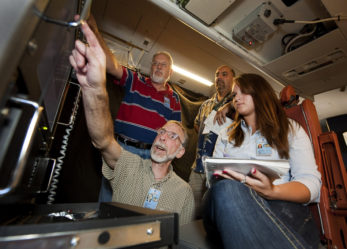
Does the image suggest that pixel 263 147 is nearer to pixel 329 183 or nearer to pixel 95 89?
pixel 329 183

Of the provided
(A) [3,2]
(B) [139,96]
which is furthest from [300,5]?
(A) [3,2]

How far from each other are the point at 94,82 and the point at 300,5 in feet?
6.81

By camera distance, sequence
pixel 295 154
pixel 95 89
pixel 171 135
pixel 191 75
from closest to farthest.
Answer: pixel 95 89
pixel 295 154
pixel 171 135
pixel 191 75

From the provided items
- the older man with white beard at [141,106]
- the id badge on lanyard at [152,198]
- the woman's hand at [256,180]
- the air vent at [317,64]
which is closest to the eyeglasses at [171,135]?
the older man with white beard at [141,106]

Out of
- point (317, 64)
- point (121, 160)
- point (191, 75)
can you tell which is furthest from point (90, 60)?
point (317, 64)

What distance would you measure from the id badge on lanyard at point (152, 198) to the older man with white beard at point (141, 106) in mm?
435

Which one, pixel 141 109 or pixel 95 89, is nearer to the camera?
pixel 95 89

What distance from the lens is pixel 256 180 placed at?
0.68 metres

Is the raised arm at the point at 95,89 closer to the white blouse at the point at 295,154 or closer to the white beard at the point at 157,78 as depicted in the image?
the white blouse at the point at 295,154

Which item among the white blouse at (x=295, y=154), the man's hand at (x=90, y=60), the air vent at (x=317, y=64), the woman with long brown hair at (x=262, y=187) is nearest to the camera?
the woman with long brown hair at (x=262, y=187)

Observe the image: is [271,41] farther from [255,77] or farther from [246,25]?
[255,77]

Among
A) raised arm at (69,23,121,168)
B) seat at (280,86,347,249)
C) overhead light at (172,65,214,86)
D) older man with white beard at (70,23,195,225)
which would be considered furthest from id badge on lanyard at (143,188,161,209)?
overhead light at (172,65,214,86)

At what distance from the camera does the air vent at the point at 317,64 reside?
2.04 m

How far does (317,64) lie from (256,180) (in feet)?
7.58
